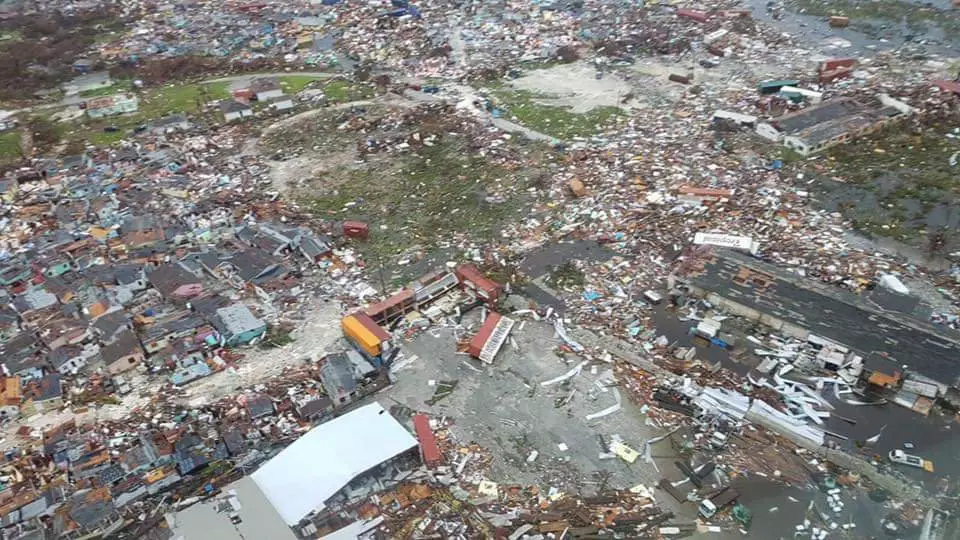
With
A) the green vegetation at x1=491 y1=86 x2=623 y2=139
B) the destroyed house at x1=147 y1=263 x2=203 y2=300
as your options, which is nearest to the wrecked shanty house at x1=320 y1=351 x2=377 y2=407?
the destroyed house at x1=147 y1=263 x2=203 y2=300

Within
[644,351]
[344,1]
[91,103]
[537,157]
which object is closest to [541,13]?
[344,1]

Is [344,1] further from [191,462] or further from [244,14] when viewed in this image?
[191,462]

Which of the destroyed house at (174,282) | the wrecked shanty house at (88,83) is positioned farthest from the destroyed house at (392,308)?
the wrecked shanty house at (88,83)

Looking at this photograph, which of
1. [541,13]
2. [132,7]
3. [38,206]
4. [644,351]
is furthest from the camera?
[132,7]

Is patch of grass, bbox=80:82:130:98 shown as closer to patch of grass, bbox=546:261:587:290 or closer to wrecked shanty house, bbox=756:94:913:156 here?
patch of grass, bbox=546:261:587:290

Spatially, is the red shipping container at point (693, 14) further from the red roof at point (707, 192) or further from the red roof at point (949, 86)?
the red roof at point (707, 192)

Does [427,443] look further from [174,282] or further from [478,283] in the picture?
[174,282]

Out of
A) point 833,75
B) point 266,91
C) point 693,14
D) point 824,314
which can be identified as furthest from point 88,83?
point 833,75
